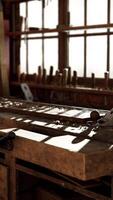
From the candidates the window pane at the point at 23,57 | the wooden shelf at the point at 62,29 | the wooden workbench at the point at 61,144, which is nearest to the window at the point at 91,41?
the wooden shelf at the point at 62,29

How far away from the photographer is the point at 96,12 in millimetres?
4266

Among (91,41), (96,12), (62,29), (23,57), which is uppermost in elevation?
(96,12)

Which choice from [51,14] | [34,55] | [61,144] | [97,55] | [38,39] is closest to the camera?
[61,144]

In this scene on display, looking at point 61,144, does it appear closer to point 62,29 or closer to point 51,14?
point 62,29

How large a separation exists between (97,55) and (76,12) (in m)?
0.60

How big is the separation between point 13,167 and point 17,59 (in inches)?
122

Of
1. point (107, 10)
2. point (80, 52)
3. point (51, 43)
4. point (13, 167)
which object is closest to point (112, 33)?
point (107, 10)

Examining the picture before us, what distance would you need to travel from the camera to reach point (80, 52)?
178 inches

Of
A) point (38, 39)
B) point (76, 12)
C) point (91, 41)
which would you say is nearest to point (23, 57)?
point (38, 39)

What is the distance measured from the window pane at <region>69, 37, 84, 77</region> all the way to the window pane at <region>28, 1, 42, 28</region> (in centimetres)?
69

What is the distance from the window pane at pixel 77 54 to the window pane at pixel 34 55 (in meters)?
0.60

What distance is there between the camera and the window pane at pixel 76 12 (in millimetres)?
4434

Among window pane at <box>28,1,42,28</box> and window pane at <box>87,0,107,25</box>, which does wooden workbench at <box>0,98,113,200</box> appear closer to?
window pane at <box>87,0,107,25</box>

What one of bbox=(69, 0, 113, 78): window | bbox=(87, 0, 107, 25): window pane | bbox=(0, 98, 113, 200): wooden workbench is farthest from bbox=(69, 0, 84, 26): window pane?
bbox=(0, 98, 113, 200): wooden workbench
